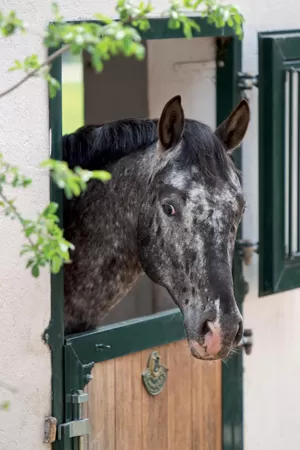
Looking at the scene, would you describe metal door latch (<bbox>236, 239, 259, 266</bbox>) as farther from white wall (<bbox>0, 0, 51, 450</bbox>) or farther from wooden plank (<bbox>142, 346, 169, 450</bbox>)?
white wall (<bbox>0, 0, 51, 450</bbox>)

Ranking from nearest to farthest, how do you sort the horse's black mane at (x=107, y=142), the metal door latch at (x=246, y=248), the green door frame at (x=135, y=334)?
the green door frame at (x=135, y=334) < the horse's black mane at (x=107, y=142) < the metal door latch at (x=246, y=248)

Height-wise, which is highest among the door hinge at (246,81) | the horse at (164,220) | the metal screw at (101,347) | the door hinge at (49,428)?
the door hinge at (246,81)

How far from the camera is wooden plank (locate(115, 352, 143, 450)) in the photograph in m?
4.10

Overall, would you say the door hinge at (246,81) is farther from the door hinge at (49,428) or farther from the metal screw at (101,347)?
the door hinge at (49,428)

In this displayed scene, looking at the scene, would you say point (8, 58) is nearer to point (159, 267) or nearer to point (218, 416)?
point (159, 267)

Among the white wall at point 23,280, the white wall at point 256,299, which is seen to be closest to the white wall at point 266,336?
the white wall at point 256,299

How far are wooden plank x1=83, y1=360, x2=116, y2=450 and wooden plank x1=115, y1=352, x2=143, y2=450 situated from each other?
0.03 metres

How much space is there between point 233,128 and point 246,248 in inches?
36.4

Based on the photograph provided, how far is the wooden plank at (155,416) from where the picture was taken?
4.23 meters

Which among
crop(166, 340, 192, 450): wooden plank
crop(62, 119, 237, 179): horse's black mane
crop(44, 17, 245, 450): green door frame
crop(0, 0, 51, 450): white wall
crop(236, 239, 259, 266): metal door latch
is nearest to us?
crop(0, 0, 51, 450): white wall

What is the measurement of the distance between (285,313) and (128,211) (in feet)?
4.67

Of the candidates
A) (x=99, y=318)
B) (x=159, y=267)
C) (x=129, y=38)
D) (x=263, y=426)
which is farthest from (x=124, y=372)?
(x=129, y=38)

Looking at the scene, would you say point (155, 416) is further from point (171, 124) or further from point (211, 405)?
point (171, 124)

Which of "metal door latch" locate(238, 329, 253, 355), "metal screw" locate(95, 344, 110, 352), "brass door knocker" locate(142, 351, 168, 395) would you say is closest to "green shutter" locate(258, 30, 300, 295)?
"metal door latch" locate(238, 329, 253, 355)
